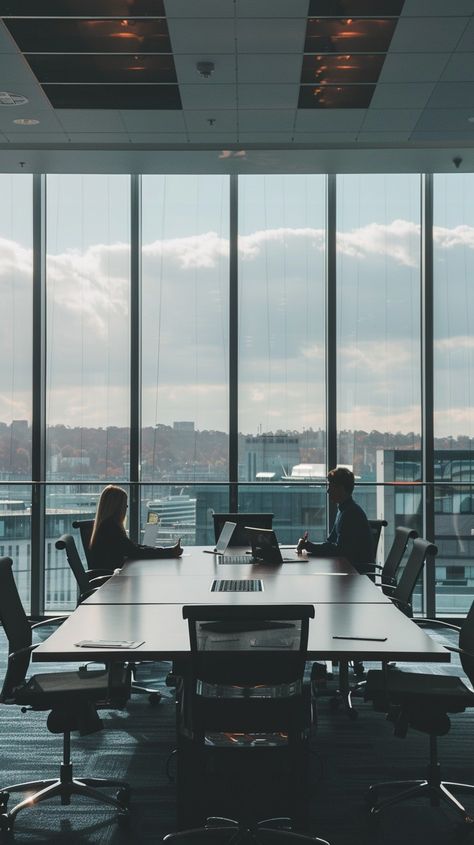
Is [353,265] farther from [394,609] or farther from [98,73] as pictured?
[394,609]

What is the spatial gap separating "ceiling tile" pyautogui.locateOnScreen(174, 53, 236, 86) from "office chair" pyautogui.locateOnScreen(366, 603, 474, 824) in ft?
11.4

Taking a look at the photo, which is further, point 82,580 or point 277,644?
point 82,580

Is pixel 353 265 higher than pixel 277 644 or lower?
higher

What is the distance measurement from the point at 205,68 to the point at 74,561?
3031 millimetres

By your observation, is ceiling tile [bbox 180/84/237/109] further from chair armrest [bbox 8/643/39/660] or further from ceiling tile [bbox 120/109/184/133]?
chair armrest [bbox 8/643/39/660]

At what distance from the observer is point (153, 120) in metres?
6.32

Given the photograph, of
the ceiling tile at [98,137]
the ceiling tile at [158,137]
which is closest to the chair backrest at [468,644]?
the ceiling tile at [158,137]

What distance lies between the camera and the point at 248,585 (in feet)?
15.3

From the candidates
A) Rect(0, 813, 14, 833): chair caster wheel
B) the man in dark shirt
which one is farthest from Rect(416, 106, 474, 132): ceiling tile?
Rect(0, 813, 14, 833): chair caster wheel

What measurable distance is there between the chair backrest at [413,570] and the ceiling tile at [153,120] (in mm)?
3335

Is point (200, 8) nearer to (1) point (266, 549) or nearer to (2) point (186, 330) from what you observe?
(1) point (266, 549)

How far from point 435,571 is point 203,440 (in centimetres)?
232

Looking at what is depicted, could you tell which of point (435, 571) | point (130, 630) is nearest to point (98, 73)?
point (130, 630)

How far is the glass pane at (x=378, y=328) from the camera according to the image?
799 cm
